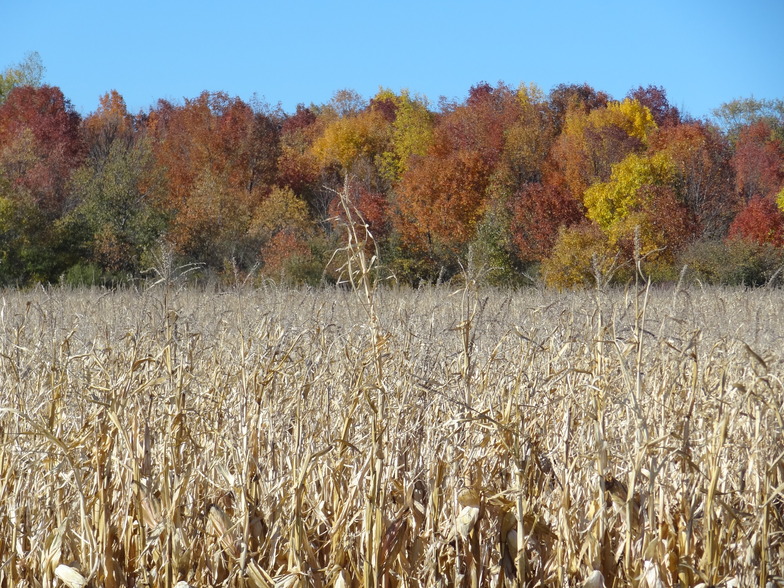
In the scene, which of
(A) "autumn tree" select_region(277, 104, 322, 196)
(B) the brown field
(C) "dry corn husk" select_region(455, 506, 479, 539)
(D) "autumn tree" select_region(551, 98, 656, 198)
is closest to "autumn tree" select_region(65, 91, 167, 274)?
(A) "autumn tree" select_region(277, 104, 322, 196)

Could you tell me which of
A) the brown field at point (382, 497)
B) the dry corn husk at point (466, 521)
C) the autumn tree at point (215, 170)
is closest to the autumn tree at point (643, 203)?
the autumn tree at point (215, 170)

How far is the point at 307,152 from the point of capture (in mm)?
42469

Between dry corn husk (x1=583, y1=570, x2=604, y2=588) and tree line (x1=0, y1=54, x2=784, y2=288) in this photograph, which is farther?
tree line (x1=0, y1=54, x2=784, y2=288)

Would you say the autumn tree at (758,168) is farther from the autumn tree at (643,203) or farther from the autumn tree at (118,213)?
the autumn tree at (118,213)

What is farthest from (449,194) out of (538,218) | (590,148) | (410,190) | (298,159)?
(298,159)

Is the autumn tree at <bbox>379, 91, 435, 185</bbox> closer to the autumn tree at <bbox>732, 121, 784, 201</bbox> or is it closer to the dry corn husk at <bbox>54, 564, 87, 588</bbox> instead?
the autumn tree at <bbox>732, 121, 784, 201</bbox>

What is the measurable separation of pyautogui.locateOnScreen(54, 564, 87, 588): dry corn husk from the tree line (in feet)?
59.2

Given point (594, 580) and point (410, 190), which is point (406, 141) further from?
point (594, 580)

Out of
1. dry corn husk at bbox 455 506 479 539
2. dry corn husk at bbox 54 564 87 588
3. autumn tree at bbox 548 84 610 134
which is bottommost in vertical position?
dry corn husk at bbox 54 564 87 588

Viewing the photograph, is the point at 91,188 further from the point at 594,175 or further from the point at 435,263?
the point at 594,175

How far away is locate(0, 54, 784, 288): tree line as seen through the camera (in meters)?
25.7

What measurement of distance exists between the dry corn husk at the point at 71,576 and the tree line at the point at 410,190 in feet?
59.2

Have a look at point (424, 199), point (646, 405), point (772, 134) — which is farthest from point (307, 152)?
point (646, 405)

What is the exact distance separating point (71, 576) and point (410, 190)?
31.8 metres
